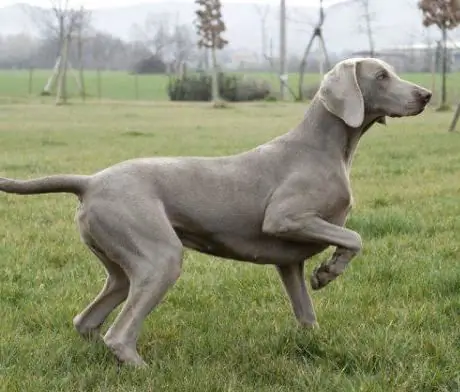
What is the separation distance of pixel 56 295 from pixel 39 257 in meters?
1.27

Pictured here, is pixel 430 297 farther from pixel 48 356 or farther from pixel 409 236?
pixel 48 356

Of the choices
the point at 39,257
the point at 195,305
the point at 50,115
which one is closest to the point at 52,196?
the point at 39,257

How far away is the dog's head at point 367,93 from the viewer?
4406mm

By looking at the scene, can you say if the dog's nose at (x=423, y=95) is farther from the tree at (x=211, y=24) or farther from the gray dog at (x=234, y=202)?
the tree at (x=211, y=24)

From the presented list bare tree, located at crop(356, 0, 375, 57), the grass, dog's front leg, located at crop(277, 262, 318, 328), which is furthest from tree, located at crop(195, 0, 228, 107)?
dog's front leg, located at crop(277, 262, 318, 328)

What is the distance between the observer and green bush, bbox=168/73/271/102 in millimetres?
46000

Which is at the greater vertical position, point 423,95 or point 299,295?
point 423,95

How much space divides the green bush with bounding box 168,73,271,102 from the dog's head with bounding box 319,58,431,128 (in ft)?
137

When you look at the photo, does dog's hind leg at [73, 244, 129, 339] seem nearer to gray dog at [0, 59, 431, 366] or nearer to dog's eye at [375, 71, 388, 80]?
gray dog at [0, 59, 431, 366]

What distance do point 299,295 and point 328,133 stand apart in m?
0.96

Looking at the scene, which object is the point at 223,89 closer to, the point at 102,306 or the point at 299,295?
the point at 299,295

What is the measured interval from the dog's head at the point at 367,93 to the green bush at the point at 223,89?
137 feet

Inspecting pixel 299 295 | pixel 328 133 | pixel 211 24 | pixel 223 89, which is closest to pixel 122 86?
pixel 223 89

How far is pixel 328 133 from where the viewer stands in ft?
14.9
